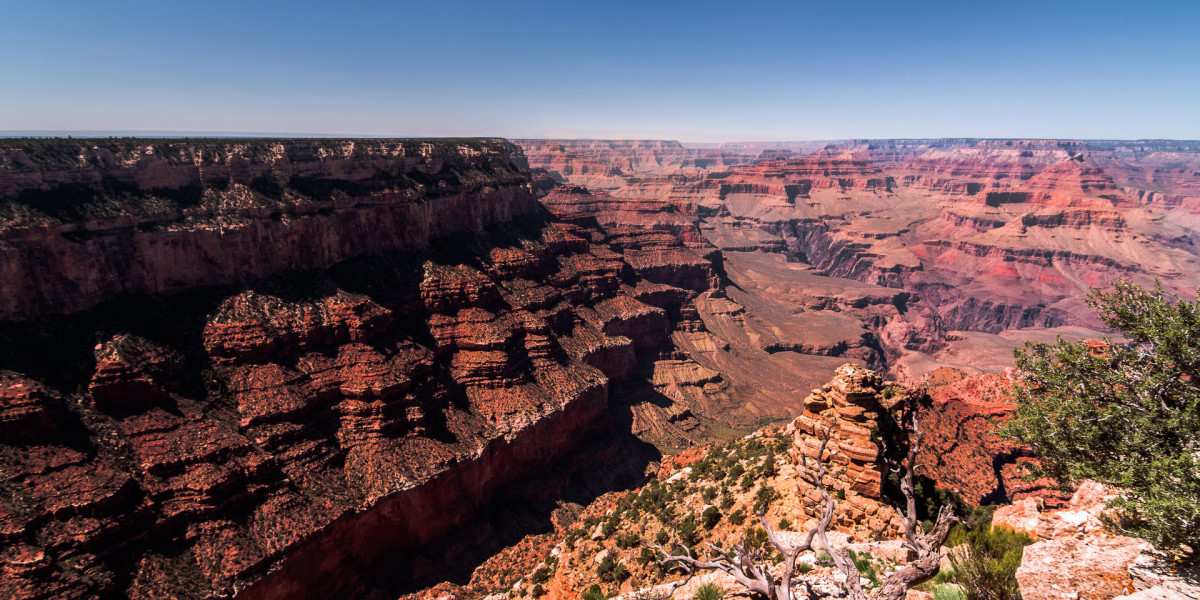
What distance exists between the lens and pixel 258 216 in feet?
140

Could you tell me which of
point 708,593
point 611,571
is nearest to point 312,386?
point 611,571

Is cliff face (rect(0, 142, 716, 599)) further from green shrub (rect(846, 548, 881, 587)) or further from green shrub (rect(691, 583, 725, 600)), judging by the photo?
green shrub (rect(846, 548, 881, 587))

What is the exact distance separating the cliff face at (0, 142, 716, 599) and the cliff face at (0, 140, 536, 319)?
17cm

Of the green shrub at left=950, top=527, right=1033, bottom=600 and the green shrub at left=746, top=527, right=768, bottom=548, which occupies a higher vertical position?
the green shrub at left=950, top=527, right=1033, bottom=600

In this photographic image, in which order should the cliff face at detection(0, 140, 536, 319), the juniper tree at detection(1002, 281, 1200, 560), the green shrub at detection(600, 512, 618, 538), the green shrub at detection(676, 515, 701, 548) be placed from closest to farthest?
the juniper tree at detection(1002, 281, 1200, 560) → the green shrub at detection(676, 515, 701, 548) → the green shrub at detection(600, 512, 618, 538) → the cliff face at detection(0, 140, 536, 319)

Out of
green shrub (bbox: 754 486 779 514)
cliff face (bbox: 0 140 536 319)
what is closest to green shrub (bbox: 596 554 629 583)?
green shrub (bbox: 754 486 779 514)

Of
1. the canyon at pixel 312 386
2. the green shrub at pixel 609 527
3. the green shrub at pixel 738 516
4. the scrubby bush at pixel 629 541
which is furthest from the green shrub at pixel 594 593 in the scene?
the canyon at pixel 312 386

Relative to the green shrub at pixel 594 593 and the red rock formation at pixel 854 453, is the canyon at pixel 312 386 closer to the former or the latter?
the red rock formation at pixel 854 453

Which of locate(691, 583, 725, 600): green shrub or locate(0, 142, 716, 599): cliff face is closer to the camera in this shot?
locate(691, 583, 725, 600): green shrub

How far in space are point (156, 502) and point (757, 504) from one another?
30776 millimetres

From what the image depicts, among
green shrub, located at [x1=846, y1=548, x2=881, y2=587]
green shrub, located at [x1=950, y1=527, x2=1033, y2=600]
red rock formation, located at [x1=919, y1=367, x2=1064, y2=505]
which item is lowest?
red rock formation, located at [x1=919, y1=367, x2=1064, y2=505]

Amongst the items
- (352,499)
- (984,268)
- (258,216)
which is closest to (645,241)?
(258,216)

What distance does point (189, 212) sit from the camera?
39406 millimetres

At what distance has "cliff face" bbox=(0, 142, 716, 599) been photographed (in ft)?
88.1
